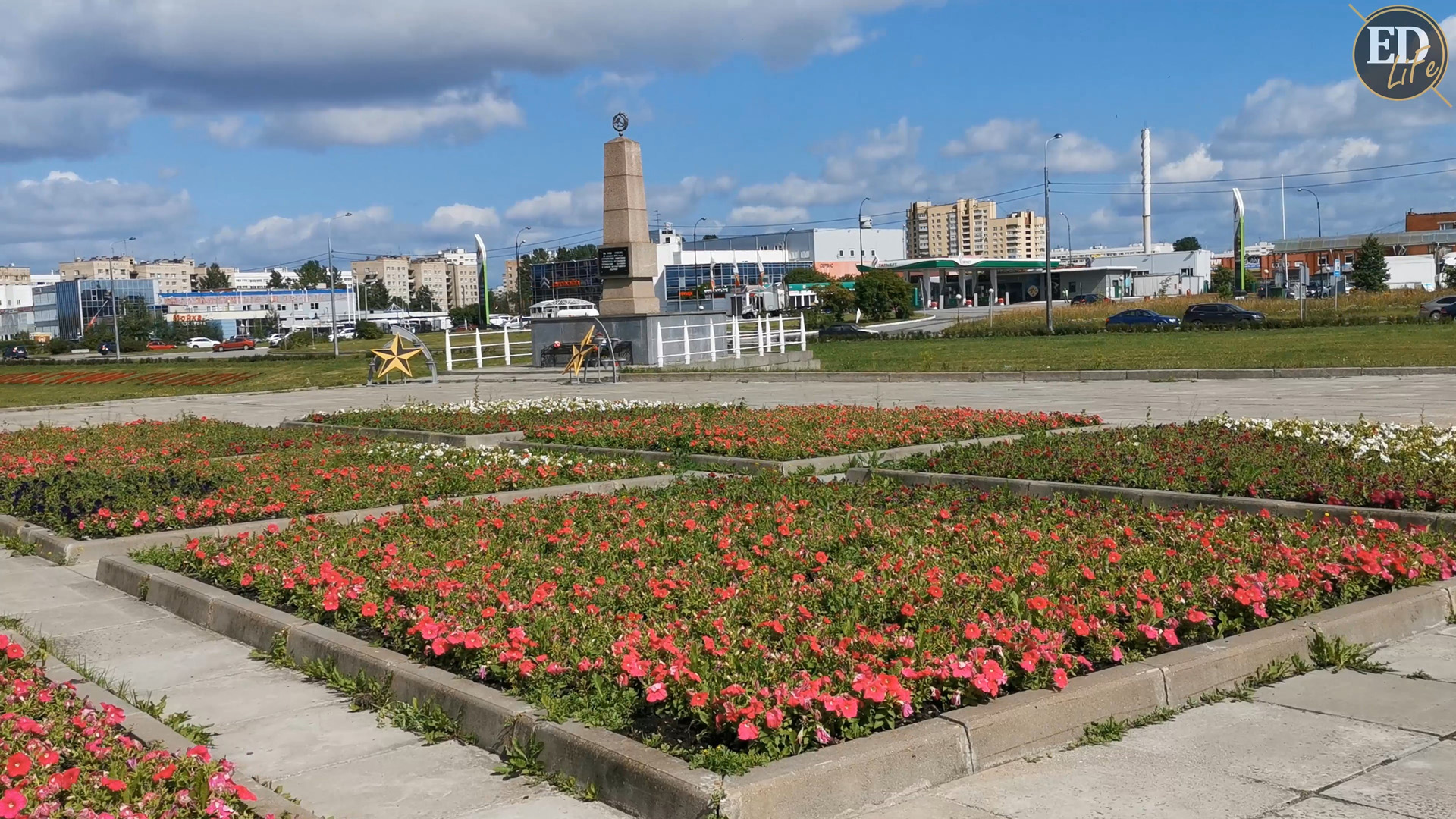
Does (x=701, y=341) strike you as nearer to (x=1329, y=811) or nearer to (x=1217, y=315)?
(x=1217, y=315)

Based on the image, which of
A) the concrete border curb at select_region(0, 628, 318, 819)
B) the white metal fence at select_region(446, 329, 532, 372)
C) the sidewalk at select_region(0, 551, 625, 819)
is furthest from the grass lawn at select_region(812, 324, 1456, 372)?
the concrete border curb at select_region(0, 628, 318, 819)

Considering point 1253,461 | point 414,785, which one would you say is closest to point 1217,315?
point 1253,461

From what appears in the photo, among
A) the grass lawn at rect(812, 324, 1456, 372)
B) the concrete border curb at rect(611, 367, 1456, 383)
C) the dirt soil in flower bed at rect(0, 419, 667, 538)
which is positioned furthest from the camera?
the grass lawn at rect(812, 324, 1456, 372)

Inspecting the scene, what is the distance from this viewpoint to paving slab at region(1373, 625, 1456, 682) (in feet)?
19.2

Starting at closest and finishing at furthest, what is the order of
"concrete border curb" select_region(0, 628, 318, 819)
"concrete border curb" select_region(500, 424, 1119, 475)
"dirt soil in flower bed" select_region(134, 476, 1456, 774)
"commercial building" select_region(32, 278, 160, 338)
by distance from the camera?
"concrete border curb" select_region(0, 628, 318, 819) < "dirt soil in flower bed" select_region(134, 476, 1456, 774) < "concrete border curb" select_region(500, 424, 1119, 475) < "commercial building" select_region(32, 278, 160, 338)

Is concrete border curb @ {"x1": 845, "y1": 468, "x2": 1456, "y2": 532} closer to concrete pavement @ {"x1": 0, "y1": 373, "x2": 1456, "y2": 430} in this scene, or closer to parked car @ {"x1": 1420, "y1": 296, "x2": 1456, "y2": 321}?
concrete pavement @ {"x1": 0, "y1": 373, "x2": 1456, "y2": 430}

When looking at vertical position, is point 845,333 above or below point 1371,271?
below

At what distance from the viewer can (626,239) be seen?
36125 millimetres

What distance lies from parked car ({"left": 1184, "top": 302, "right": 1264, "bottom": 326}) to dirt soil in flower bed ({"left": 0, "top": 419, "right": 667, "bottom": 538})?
47.6 meters

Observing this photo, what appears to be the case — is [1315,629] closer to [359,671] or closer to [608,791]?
[608,791]

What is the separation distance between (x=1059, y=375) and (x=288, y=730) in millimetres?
22842

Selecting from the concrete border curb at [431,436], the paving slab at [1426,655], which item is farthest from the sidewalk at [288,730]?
the concrete border curb at [431,436]

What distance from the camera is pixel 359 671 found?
239 inches

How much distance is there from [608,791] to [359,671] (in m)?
2.02
